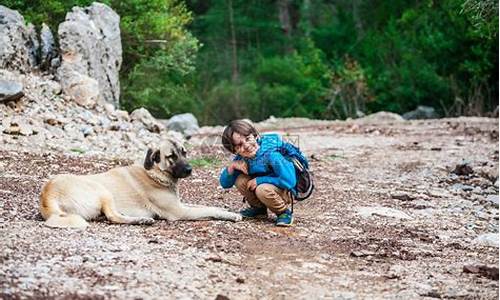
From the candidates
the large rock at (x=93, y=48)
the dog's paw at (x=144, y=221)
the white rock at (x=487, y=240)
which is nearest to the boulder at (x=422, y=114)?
the large rock at (x=93, y=48)

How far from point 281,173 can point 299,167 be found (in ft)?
0.92

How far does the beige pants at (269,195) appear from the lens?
6.80 metres

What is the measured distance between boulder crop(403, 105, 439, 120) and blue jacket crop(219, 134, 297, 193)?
22622mm

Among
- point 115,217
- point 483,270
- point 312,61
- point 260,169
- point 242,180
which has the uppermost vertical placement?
point 312,61

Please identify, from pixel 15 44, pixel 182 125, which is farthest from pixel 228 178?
pixel 182 125

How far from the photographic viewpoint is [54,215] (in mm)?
6262

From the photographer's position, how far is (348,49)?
36.4 metres

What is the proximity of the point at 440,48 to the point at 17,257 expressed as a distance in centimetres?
2629

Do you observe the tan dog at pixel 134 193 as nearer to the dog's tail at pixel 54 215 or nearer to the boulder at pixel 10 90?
the dog's tail at pixel 54 215

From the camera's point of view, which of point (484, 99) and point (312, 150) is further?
point (484, 99)

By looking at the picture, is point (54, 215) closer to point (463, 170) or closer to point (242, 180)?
point (242, 180)

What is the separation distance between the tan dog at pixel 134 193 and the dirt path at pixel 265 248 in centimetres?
16

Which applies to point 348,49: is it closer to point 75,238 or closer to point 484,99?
point 484,99

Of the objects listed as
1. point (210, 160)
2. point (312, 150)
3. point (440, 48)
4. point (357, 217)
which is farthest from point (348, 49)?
point (357, 217)
